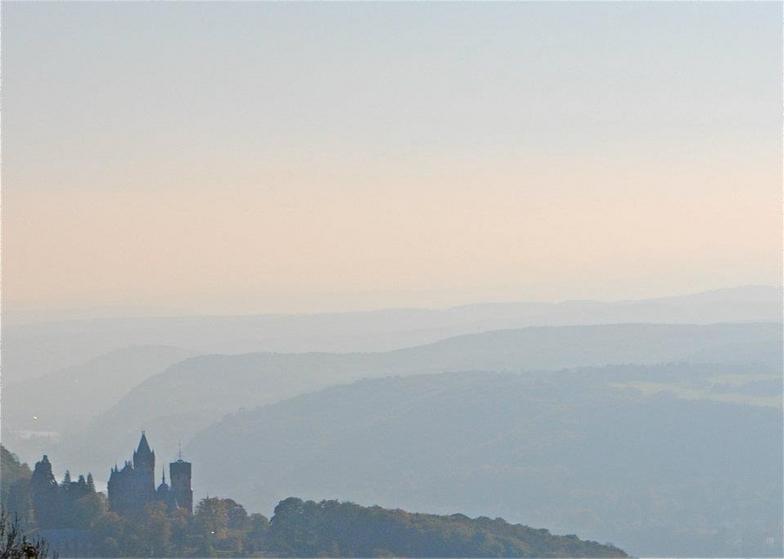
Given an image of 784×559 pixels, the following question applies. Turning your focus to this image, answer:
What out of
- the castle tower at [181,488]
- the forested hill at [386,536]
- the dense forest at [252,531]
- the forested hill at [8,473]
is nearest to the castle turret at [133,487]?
the dense forest at [252,531]

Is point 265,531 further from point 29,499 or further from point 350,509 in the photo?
point 29,499

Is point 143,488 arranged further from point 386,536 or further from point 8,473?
point 386,536

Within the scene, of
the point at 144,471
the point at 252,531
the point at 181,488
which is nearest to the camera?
the point at 144,471

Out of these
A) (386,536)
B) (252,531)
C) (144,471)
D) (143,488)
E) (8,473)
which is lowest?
(386,536)

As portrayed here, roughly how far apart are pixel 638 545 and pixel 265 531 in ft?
241

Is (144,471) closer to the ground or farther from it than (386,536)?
farther from it

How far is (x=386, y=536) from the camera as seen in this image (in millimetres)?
110500

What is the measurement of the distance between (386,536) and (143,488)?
1428cm

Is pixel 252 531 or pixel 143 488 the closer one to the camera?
pixel 143 488

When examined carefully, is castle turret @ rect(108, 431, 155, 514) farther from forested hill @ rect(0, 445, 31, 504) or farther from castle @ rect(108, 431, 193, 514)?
forested hill @ rect(0, 445, 31, 504)

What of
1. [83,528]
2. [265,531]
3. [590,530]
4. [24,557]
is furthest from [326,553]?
[590,530]

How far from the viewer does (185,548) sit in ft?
335

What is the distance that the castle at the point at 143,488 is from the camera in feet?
350

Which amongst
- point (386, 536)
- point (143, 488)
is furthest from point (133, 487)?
point (386, 536)
